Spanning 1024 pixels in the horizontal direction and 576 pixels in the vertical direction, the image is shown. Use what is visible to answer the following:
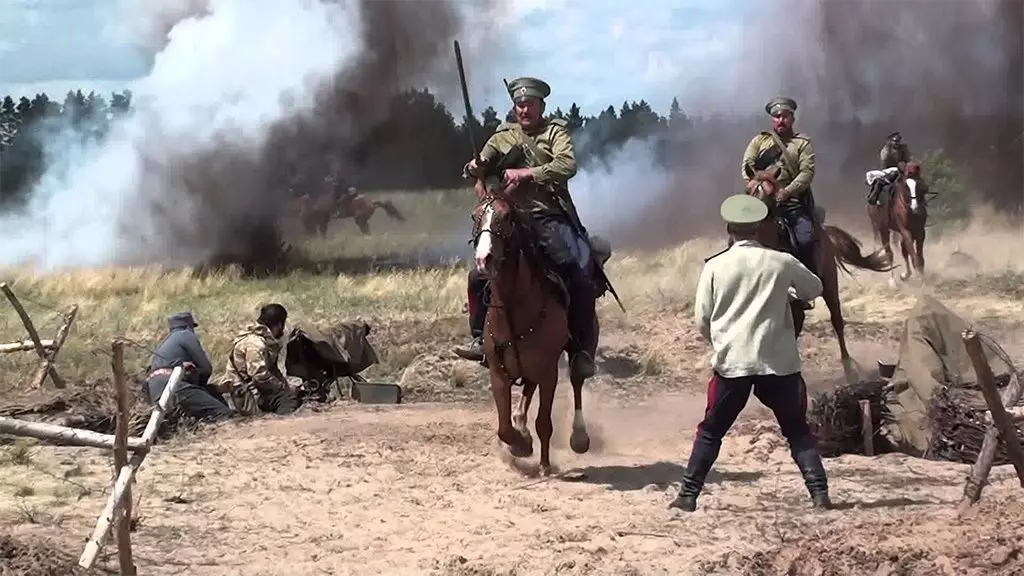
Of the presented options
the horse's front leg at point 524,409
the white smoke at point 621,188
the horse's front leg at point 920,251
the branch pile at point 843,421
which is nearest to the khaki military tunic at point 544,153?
the horse's front leg at point 524,409

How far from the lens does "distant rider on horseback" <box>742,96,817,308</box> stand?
11172mm

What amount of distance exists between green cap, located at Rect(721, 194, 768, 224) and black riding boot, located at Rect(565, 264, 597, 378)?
1820 mm

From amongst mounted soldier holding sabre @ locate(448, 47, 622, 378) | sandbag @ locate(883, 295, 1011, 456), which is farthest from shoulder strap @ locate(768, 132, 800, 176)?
mounted soldier holding sabre @ locate(448, 47, 622, 378)

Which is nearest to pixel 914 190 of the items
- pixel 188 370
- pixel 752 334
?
pixel 188 370

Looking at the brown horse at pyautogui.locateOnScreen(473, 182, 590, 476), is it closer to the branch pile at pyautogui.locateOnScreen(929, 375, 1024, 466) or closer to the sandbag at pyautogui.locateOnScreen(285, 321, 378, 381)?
the branch pile at pyautogui.locateOnScreen(929, 375, 1024, 466)

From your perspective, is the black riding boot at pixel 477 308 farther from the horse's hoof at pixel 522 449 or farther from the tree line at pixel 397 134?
the tree line at pixel 397 134

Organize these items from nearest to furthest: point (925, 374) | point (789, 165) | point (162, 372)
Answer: point (925, 374)
point (162, 372)
point (789, 165)

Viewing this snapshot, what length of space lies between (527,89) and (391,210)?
17610mm

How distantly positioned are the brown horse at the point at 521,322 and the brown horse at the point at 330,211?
678 inches

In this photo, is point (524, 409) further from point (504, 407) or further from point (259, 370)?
point (259, 370)

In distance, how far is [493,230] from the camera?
752 centimetres

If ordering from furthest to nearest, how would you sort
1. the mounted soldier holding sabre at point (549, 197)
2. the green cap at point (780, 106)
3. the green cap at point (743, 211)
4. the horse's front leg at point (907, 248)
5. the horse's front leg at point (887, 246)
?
1. the horse's front leg at point (907, 248)
2. the horse's front leg at point (887, 246)
3. the green cap at point (780, 106)
4. the mounted soldier holding sabre at point (549, 197)
5. the green cap at point (743, 211)

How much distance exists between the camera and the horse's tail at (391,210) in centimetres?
2592

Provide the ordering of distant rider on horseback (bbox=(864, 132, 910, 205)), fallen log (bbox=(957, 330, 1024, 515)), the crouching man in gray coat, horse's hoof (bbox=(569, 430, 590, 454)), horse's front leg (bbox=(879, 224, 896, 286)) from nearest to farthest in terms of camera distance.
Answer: fallen log (bbox=(957, 330, 1024, 515)), horse's hoof (bbox=(569, 430, 590, 454)), the crouching man in gray coat, horse's front leg (bbox=(879, 224, 896, 286)), distant rider on horseback (bbox=(864, 132, 910, 205))
